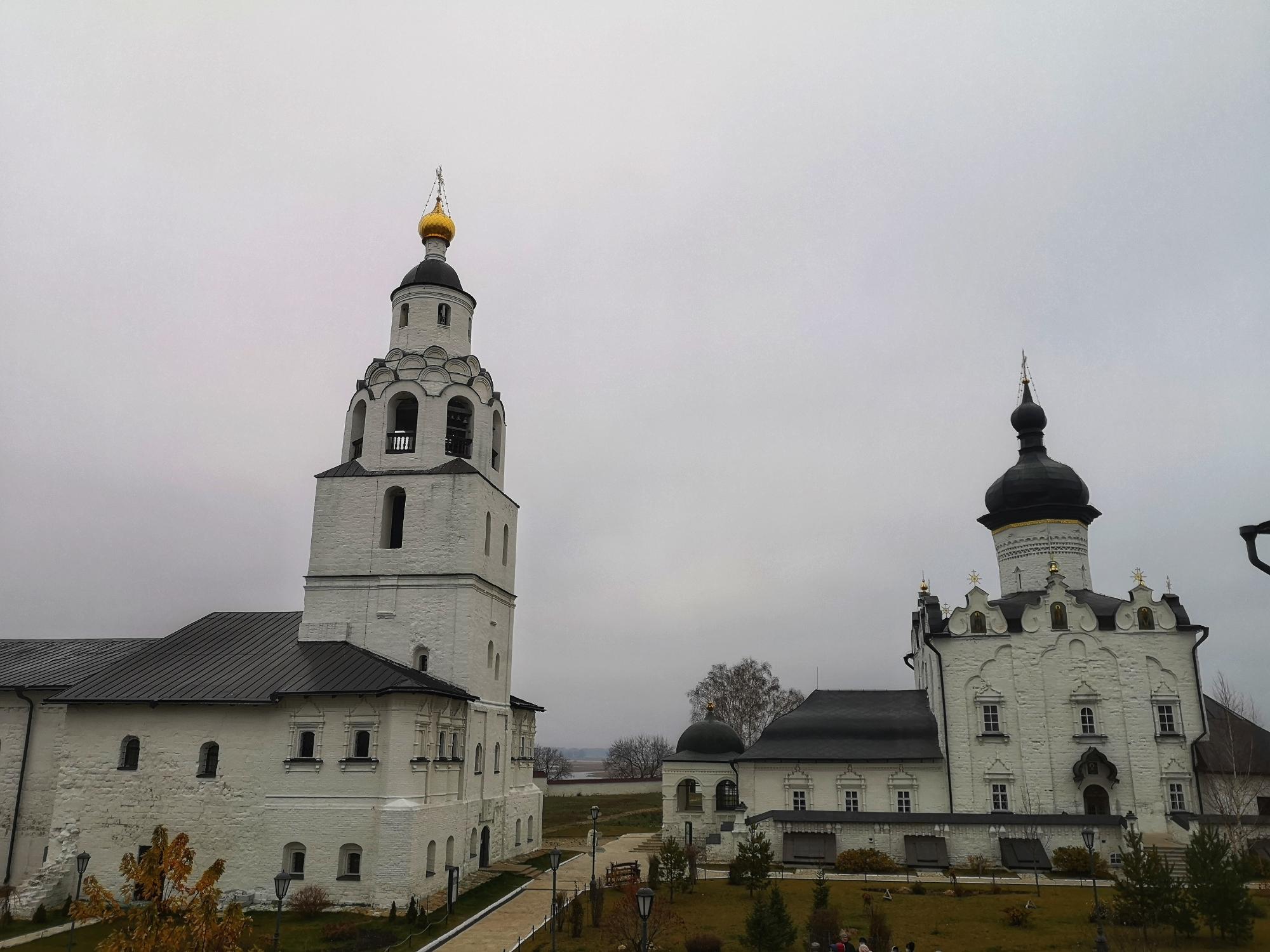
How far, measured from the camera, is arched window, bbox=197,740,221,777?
2356 centimetres

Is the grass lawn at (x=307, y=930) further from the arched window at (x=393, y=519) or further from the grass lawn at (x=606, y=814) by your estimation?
the grass lawn at (x=606, y=814)

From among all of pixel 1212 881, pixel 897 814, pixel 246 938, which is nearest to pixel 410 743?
pixel 246 938

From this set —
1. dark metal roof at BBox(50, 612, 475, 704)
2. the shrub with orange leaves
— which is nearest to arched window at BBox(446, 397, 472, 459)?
dark metal roof at BBox(50, 612, 475, 704)

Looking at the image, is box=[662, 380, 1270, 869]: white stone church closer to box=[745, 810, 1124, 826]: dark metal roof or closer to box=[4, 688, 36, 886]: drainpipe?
box=[745, 810, 1124, 826]: dark metal roof

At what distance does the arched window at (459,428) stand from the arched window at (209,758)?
34.8 ft

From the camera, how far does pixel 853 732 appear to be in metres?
32.8

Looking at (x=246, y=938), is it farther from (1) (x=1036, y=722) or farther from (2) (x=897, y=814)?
(1) (x=1036, y=722)

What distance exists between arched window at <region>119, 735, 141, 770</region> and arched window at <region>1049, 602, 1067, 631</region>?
2875cm

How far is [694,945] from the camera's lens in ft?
57.2

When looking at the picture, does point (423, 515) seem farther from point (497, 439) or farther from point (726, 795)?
point (726, 795)

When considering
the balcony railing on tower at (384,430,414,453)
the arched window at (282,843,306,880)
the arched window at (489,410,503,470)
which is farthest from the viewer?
the arched window at (489,410,503,470)

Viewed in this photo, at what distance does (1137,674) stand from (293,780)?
26.8 meters

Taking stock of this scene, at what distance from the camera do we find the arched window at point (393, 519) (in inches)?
1083

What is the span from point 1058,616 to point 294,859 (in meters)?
25.5
